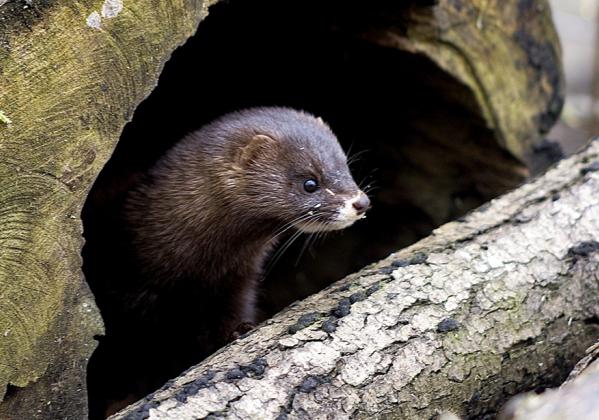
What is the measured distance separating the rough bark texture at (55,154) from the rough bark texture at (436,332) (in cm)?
34

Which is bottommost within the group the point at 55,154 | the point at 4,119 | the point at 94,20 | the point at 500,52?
the point at 500,52

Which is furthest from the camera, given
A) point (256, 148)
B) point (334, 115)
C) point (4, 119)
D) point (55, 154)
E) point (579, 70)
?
point (579, 70)

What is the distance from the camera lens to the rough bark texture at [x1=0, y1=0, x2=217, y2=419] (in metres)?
2.55

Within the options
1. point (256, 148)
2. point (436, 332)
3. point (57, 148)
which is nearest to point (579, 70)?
point (256, 148)

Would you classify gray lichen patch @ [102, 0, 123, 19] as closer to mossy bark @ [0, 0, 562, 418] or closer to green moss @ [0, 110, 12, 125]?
mossy bark @ [0, 0, 562, 418]

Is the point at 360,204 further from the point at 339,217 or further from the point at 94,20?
the point at 94,20

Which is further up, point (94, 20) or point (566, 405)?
point (94, 20)

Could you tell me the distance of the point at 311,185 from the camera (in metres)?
3.55

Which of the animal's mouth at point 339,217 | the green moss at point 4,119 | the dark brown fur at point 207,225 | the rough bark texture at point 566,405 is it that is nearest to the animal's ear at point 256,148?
the dark brown fur at point 207,225

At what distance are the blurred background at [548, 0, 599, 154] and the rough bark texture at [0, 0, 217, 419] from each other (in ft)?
15.3

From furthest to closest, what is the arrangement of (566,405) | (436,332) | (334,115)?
(334,115) → (436,332) → (566,405)

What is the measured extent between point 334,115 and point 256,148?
1650mm

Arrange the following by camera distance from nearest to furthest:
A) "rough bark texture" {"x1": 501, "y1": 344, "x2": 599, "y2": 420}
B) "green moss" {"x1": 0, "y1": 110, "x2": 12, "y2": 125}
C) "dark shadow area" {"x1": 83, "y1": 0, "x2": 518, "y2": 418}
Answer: "rough bark texture" {"x1": 501, "y1": 344, "x2": 599, "y2": 420} → "green moss" {"x1": 0, "y1": 110, "x2": 12, "y2": 125} → "dark shadow area" {"x1": 83, "y1": 0, "x2": 518, "y2": 418}

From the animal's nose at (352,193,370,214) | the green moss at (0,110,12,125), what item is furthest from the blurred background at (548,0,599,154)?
the green moss at (0,110,12,125)
